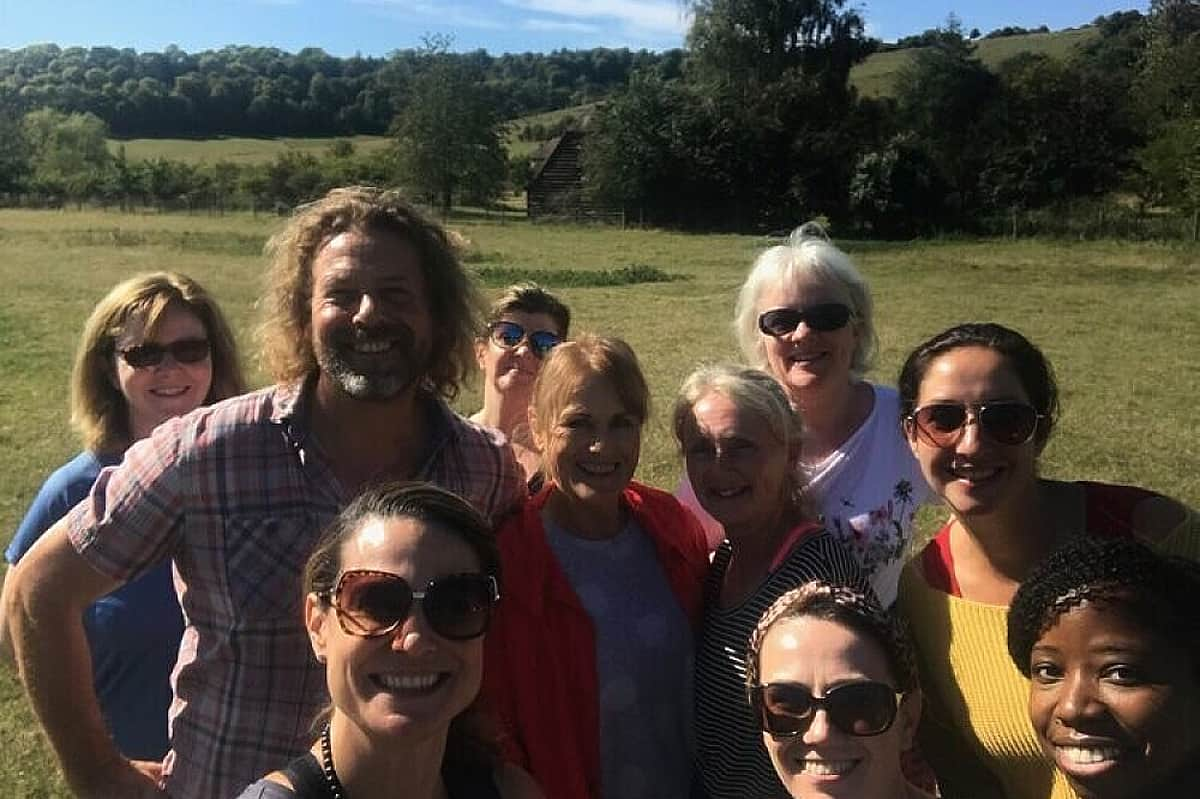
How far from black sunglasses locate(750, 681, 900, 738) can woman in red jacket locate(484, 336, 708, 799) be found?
2.62 feet

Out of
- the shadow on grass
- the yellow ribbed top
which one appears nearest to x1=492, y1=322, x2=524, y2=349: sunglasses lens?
the yellow ribbed top

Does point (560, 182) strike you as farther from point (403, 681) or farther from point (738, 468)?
point (403, 681)

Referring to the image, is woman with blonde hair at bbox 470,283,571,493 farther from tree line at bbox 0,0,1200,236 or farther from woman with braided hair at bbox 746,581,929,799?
tree line at bbox 0,0,1200,236

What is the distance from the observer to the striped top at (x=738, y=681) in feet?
9.64

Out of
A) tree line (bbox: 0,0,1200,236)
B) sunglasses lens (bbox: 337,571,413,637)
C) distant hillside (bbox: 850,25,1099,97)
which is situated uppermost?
distant hillside (bbox: 850,25,1099,97)

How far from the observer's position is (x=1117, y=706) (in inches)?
81.1

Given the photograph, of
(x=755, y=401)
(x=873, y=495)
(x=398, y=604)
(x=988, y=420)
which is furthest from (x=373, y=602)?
(x=873, y=495)

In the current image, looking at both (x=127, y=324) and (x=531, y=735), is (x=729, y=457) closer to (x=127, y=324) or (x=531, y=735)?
(x=531, y=735)

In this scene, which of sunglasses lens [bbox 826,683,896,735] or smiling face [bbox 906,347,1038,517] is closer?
sunglasses lens [bbox 826,683,896,735]

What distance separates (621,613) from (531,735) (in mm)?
416

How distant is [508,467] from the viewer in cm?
317

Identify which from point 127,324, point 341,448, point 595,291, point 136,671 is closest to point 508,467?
point 341,448

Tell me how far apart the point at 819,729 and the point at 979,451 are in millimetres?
987

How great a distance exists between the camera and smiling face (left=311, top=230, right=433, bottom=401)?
111 inches
